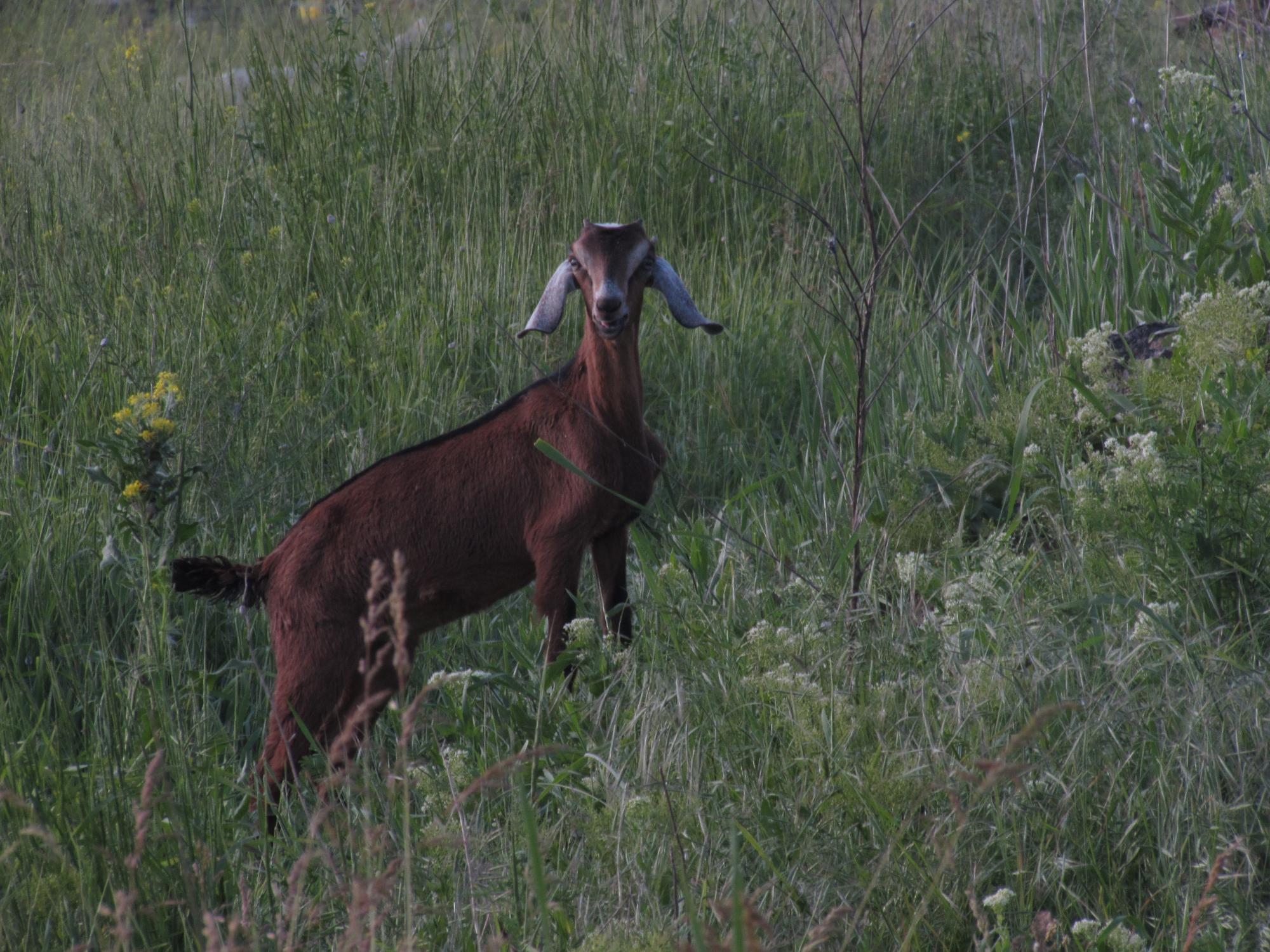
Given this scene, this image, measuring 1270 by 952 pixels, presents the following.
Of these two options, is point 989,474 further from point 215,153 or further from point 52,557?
point 215,153

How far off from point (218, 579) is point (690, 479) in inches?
70.7

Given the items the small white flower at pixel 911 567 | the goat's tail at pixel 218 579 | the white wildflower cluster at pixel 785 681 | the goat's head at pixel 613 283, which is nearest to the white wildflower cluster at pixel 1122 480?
the small white flower at pixel 911 567

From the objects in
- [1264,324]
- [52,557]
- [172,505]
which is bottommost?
[52,557]

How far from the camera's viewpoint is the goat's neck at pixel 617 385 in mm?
3395

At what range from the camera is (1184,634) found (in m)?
2.83

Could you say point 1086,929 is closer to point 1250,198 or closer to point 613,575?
point 613,575

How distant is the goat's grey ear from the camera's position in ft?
11.2

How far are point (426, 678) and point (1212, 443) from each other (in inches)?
85.5

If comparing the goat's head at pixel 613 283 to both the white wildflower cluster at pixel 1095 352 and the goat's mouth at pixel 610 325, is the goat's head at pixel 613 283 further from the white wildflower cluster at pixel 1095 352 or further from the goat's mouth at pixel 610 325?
the white wildflower cluster at pixel 1095 352

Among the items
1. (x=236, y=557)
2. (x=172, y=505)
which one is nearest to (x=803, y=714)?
(x=172, y=505)

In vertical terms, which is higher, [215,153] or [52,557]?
[215,153]

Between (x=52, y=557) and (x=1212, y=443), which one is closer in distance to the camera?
(x=1212, y=443)

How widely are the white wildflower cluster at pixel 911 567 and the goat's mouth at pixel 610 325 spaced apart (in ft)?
3.00

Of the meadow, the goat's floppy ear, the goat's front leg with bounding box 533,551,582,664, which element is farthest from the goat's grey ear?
the goat's front leg with bounding box 533,551,582,664
